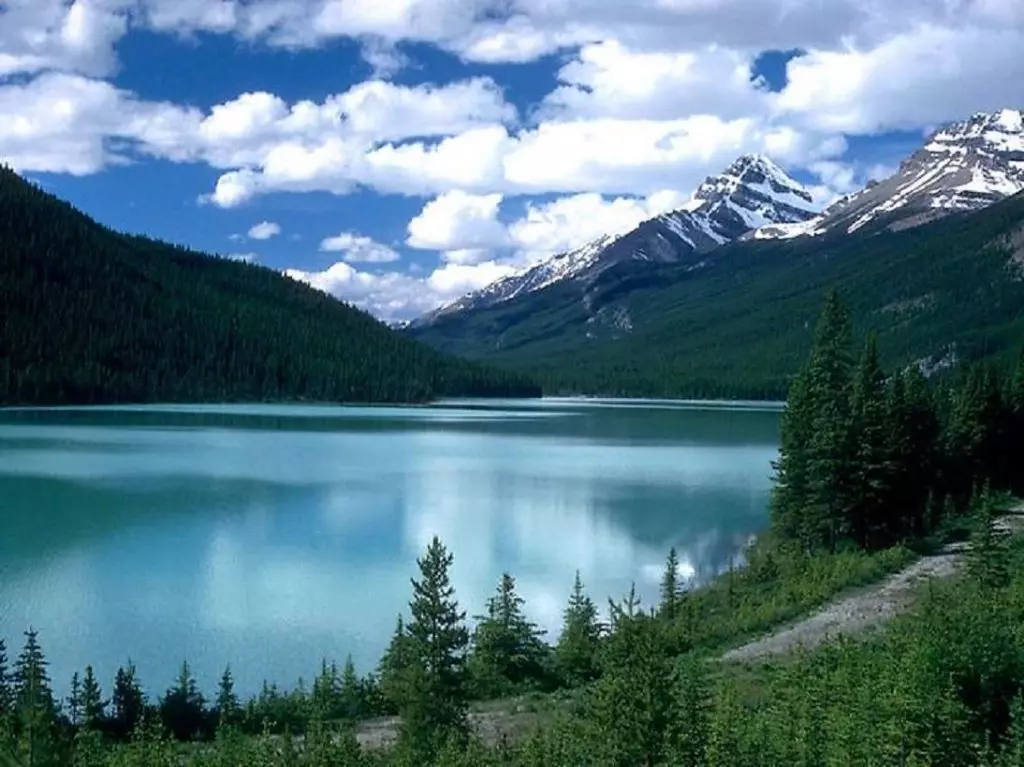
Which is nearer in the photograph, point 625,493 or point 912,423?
point 912,423

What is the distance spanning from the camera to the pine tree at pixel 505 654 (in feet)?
102

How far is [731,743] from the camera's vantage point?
56.8 ft

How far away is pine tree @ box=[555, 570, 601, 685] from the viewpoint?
1241 inches

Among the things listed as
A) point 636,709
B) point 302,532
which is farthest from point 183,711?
point 302,532

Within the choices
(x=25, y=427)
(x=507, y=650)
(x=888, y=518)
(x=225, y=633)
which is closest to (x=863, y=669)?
(x=507, y=650)

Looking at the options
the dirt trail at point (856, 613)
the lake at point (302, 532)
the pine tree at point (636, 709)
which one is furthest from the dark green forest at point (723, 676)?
the lake at point (302, 532)

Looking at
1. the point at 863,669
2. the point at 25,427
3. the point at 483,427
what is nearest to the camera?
the point at 863,669

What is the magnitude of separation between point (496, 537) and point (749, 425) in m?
118

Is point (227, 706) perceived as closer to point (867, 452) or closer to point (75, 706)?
point (75, 706)

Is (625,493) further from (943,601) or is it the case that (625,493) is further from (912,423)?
(943,601)

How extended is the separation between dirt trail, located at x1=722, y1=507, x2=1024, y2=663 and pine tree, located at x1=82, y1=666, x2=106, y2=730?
1598cm

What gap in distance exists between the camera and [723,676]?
1080 inches

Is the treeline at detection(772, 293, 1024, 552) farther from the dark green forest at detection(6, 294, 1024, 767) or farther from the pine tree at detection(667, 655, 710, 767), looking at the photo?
the pine tree at detection(667, 655, 710, 767)

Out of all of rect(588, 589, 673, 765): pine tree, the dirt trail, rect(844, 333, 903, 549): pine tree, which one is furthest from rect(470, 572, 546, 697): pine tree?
rect(844, 333, 903, 549): pine tree
